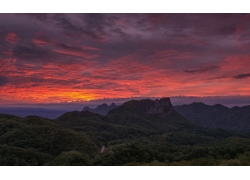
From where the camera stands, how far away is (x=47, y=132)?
6925cm

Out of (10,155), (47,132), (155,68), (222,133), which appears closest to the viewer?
(10,155)
